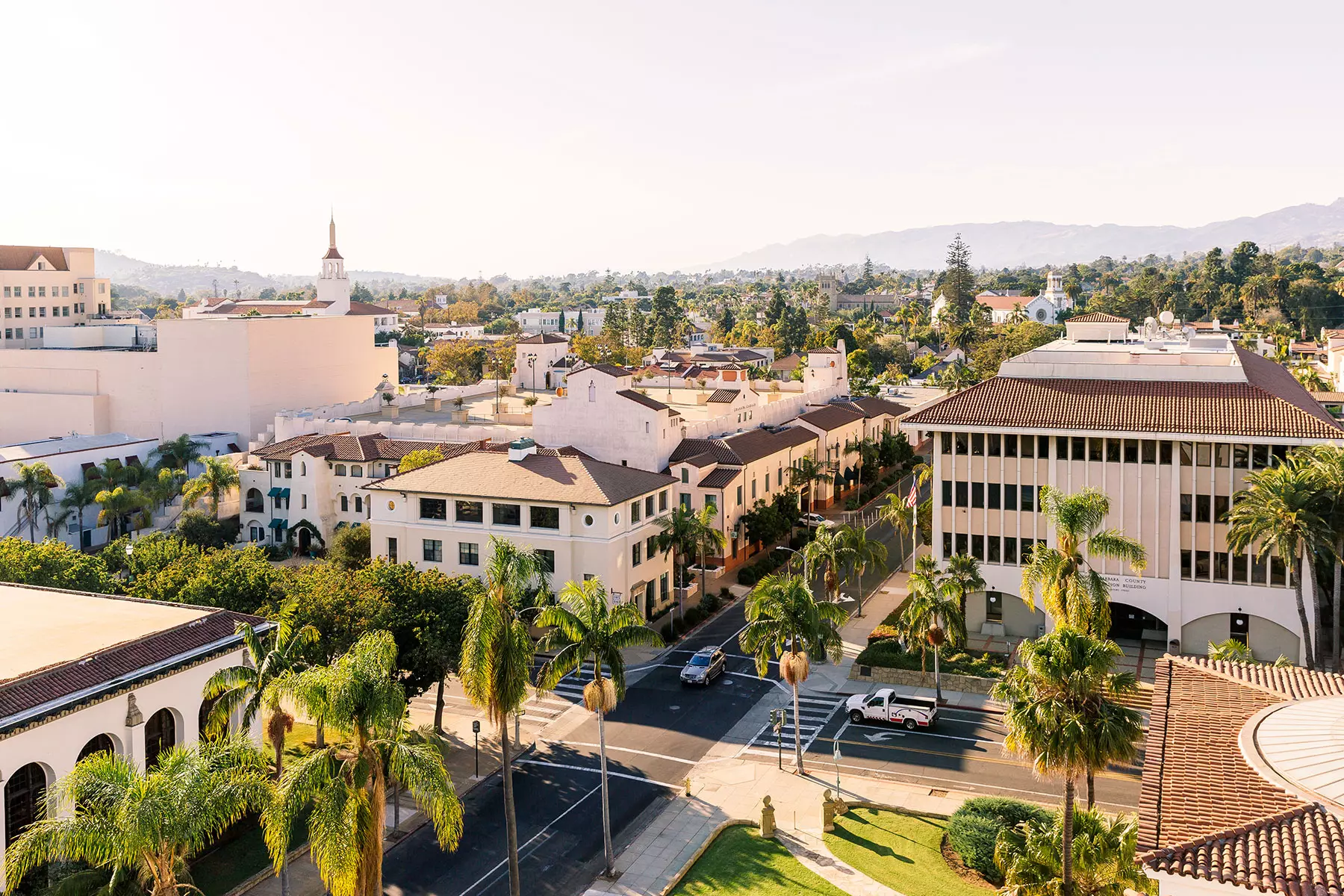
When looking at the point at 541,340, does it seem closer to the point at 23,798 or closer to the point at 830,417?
the point at 830,417

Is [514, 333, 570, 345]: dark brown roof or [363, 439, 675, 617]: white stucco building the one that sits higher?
[514, 333, 570, 345]: dark brown roof

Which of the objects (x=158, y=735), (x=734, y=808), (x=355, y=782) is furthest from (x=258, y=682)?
(x=734, y=808)

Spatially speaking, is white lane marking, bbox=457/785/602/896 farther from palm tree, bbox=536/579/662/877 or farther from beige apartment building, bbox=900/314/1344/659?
beige apartment building, bbox=900/314/1344/659

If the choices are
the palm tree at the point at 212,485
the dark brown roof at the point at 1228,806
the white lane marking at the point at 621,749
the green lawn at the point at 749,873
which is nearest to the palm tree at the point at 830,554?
the white lane marking at the point at 621,749

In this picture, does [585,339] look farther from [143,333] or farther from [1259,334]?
[1259,334]

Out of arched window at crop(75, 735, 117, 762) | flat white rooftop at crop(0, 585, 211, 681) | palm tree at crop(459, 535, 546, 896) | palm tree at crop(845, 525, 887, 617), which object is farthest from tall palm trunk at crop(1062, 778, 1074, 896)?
palm tree at crop(845, 525, 887, 617)

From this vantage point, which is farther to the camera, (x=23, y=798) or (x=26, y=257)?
(x=26, y=257)

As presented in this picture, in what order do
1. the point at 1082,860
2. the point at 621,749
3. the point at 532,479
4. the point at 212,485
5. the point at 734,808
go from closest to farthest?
the point at 1082,860 < the point at 734,808 < the point at 621,749 < the point at 532,479 < the point at 212,485
